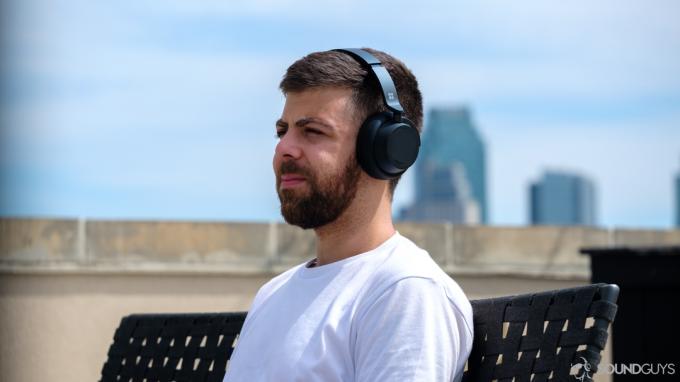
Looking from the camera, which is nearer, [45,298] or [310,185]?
[310,185]

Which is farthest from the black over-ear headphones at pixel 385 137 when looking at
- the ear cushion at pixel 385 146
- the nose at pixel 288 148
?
the nose at pixel 288 148

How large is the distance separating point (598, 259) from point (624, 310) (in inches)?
8.6

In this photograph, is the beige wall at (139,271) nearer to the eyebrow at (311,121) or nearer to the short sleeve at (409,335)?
the eyebrow at (311,121)

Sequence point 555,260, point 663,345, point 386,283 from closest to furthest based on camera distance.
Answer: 1. point 386,283
2. point 663,345
3. point 555,260

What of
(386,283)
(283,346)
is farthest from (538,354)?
(283,346)

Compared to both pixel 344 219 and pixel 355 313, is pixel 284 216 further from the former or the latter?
pixel 355 313

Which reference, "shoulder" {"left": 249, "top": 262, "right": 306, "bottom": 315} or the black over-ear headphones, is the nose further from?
"shoulder" {"left": 249, "top": 262, "right": 306, "bottom": 315}

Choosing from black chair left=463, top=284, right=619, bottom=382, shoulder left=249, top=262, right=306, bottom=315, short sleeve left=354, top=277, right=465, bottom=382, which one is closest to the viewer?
black chair left=463, top=284, right=619, bottom=382

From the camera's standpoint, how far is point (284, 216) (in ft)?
6.53

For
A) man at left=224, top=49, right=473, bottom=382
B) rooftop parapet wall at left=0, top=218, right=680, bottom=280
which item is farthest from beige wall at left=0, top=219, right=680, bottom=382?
man at left=224, top=49, right=473, bottom=382

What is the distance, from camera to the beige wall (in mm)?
5480

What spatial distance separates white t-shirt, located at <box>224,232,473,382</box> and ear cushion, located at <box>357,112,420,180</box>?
12 centimetres

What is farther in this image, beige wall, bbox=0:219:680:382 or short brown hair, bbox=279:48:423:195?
beige wall, bbox=0:219:680:382

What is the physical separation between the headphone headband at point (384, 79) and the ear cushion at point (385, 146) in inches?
0.6
